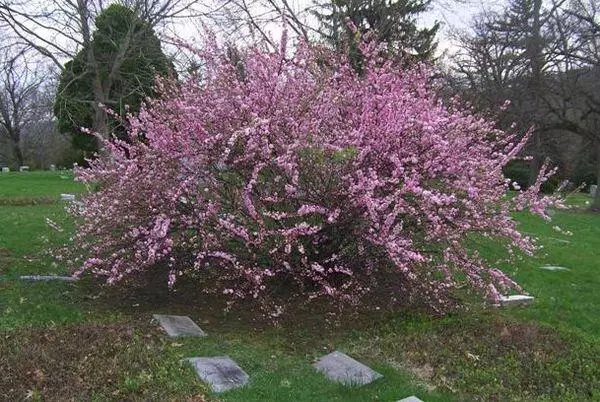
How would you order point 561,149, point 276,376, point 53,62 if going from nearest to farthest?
point 276,376
point 53,62
point 561,149

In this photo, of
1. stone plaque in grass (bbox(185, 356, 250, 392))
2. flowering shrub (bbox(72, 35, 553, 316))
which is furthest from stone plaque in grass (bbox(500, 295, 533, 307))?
stone plaque in grass (bbox(185, 356, 250, 392))

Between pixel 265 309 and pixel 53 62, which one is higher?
pixel 53 62

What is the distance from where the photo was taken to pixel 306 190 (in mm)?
5793

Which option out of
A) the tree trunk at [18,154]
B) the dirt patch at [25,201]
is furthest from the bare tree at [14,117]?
the dirt patch at [25,201]

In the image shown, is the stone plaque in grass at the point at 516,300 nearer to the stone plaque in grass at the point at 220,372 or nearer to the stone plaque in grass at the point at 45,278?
the stone plaque in grass at the point at 220,372

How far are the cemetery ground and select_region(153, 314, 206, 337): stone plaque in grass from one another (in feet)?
0.31

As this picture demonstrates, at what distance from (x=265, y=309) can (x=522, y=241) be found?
256cm

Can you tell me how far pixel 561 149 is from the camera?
3244 cm

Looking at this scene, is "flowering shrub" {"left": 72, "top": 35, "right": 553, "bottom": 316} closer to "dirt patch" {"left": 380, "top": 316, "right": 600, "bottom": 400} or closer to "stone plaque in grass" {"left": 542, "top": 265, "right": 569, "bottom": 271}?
"dirt patch" {"left": 380, "top": 316, "right": 600, "bottom": 400}

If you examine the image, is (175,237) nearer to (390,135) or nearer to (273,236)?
(273,236)

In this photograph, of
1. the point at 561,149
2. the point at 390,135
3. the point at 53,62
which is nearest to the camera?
the point at 390,135

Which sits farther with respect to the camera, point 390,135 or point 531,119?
point 531,119

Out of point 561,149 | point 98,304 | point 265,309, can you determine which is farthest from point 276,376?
point 561,149

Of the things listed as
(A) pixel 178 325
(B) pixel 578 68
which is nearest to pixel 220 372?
(A) pixel 178 325
